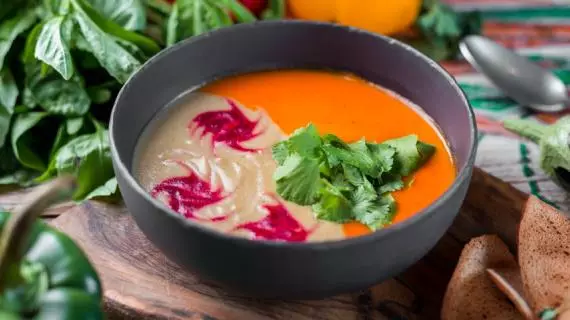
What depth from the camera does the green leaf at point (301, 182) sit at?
1.59 metres

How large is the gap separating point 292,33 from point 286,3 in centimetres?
54


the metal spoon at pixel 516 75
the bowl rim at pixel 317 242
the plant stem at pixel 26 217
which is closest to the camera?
the plant stem at pixel 26 217

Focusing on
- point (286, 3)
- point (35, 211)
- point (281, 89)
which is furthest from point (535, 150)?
point (35, 211)

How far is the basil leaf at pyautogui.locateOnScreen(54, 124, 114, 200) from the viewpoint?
1893mm

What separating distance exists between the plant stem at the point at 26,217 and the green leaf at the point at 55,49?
78 centimetres

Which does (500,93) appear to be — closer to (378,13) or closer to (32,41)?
(378,13)

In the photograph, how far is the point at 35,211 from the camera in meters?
1.15

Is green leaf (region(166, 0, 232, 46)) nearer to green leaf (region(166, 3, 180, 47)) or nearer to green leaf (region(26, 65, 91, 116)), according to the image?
green leaf (region(166, 3, 180, 47))

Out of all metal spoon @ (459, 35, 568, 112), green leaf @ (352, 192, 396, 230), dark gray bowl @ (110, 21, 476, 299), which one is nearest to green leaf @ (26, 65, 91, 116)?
dark gray bowl @ (110, 21, 476, 299)

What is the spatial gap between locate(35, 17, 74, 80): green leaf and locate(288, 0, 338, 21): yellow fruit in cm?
74

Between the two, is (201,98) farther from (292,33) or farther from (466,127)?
(466,127)

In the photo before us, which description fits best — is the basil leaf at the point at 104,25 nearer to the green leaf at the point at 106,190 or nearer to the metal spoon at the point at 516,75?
the green leaf at the point at 106,190

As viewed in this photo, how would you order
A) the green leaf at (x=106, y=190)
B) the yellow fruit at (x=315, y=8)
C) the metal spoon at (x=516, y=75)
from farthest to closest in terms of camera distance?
the yellow fruit at (x=315, y=8), the metal spoon at (x=516, y=75), the green leaf at (x=106, y=190)

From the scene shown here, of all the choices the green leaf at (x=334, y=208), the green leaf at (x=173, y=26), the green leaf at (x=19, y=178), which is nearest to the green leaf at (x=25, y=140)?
the green leaf at (x=19, y=178)
